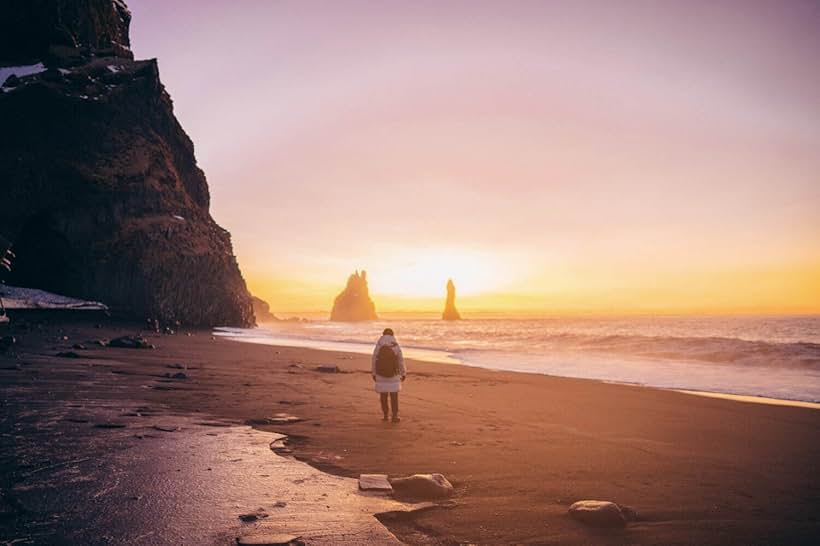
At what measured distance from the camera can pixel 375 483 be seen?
5.50 meters

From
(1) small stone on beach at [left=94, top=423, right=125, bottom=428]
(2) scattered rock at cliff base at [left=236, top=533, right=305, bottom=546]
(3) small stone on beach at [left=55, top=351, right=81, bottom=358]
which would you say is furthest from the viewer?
(3) small stone on beach at [left=55, top=351, right=81, bottom=358]

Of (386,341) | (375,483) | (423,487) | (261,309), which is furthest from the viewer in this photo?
(261,309)

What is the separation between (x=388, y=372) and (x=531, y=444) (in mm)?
3569

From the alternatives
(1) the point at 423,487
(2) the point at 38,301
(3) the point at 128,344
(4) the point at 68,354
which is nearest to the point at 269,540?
(1) the point at 423,487

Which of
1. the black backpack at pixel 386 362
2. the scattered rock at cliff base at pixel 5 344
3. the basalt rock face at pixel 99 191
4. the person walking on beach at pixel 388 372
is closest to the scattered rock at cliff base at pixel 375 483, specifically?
the person walking on beach at pixel 388 372

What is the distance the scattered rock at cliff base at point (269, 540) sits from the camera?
12.3ft

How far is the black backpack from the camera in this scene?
10394mm

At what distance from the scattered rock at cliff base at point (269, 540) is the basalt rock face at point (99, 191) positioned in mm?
43267

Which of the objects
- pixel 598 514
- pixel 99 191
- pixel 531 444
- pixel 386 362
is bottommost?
pixel 531 444

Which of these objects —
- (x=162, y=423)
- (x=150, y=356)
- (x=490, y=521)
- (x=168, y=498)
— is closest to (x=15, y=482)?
(x=168, y=498)

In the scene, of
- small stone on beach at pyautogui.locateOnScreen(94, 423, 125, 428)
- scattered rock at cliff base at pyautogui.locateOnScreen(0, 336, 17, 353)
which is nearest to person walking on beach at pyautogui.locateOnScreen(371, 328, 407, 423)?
small stone on beach at pyautogui.locateOnScreen(94, 423, 125, 428)

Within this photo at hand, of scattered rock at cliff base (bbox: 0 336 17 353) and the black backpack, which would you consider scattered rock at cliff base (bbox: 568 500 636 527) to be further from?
scattered rock at cliff base (bbox: 0 336 17 353)

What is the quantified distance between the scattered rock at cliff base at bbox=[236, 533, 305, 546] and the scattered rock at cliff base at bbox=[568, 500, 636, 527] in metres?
2.86

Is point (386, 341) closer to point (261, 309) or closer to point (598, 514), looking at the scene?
point (598, 514)
